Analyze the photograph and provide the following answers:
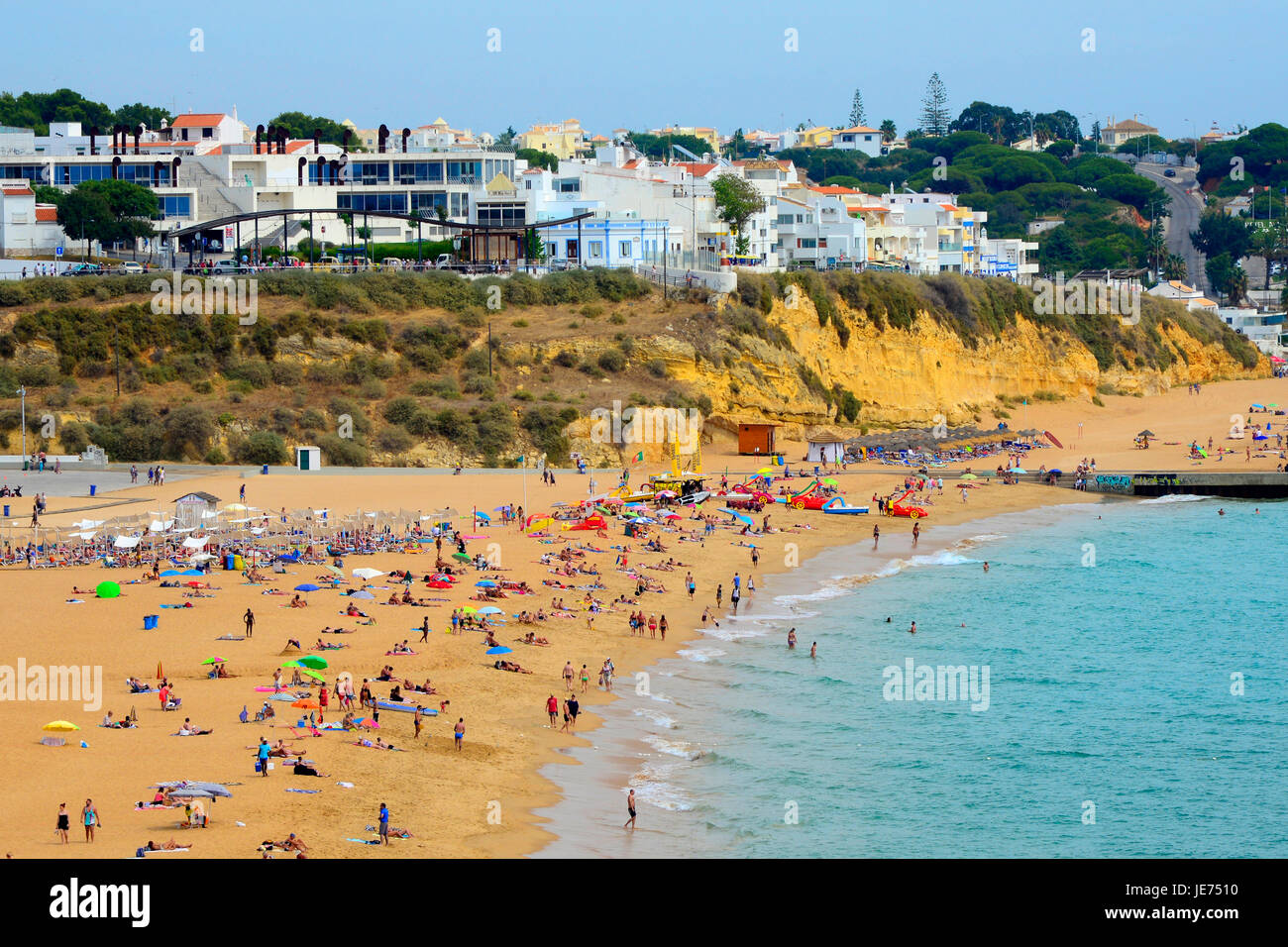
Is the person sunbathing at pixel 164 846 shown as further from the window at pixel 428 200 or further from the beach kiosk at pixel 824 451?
the window at pixel 428 200

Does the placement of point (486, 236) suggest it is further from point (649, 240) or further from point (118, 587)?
point (118, 587)

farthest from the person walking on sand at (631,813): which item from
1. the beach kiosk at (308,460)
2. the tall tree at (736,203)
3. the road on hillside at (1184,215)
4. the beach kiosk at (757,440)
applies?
the road on hillside at (1184,215)

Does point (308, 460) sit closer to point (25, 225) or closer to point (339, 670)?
point (339, 670)

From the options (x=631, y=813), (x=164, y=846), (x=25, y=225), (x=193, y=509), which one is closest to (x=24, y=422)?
(x=193, y=509)

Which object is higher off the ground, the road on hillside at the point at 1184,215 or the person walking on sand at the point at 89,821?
the road on hillside at the point at 1184,215

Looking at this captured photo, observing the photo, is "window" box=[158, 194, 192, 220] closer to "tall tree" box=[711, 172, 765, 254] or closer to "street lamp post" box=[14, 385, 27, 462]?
"street lamp post" box=[14, 385, 27, 462]

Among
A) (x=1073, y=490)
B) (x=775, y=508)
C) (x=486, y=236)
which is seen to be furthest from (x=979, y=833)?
(x=486, y=236)
